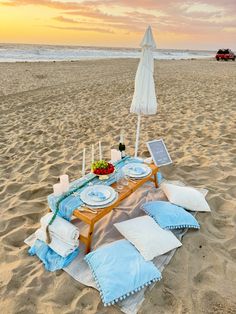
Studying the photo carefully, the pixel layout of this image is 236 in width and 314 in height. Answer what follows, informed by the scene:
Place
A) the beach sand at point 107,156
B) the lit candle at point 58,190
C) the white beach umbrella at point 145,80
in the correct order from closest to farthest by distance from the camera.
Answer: the beach sand at point 107,156 < the lit candle at point 58,190 < the white beach umbrella at point 145,80

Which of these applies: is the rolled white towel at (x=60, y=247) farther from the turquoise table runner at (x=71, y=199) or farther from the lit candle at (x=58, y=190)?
the lit candle at (x=58, y=190)

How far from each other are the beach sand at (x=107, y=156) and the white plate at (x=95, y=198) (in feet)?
2.67

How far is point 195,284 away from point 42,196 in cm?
261

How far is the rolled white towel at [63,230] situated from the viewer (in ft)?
9.68

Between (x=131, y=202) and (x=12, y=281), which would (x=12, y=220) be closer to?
(x=12, y=281)

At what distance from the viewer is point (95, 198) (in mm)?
3139

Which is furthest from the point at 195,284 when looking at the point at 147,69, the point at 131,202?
the point at 147,69

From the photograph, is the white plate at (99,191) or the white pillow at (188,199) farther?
the white pillow at (188,199)

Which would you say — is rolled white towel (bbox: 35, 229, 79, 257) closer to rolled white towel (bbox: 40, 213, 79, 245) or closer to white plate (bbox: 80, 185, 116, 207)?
rolled white towel (bbox: 40, 213, 79, 245)

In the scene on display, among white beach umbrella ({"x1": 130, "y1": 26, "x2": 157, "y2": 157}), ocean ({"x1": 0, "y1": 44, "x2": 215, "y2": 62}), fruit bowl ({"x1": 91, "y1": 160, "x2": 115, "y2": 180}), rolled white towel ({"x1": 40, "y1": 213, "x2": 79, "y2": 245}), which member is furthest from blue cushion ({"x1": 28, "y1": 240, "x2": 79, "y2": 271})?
ocean ({"x1": 0, "y1": 44, "x2": 215, "y2": 62})

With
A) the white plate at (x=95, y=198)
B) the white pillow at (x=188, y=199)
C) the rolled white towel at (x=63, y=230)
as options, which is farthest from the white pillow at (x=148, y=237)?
the white pillow at (x=188, y=199)

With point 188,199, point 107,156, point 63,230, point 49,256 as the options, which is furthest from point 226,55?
point 49,256

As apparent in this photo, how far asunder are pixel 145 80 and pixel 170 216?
2.03 meters

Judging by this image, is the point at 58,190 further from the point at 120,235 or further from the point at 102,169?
the point at 120,235
